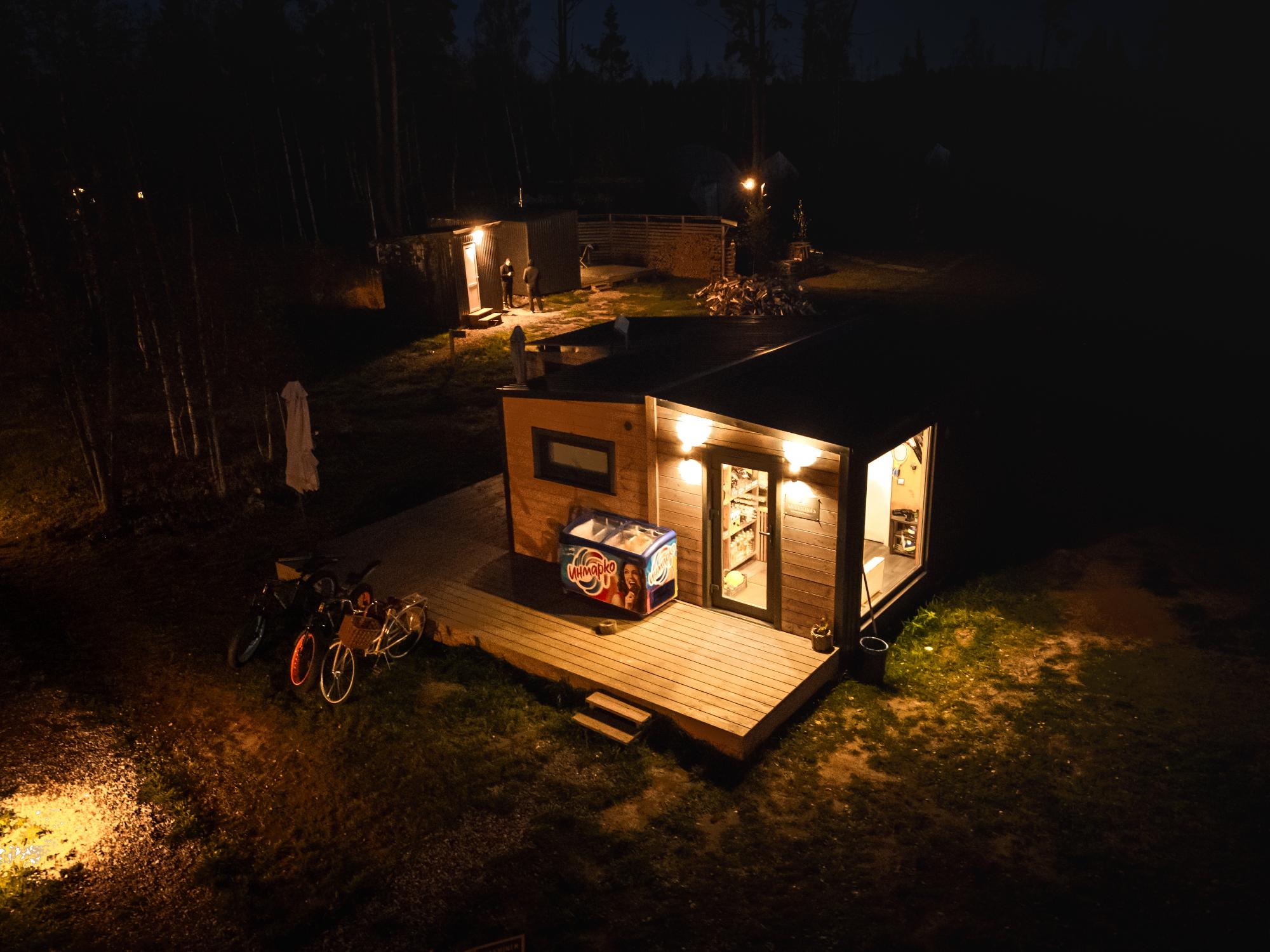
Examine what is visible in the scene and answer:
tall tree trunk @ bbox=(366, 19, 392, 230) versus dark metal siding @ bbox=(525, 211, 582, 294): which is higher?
tall tree trunk @ bbox=(366, 19, 392, 230)

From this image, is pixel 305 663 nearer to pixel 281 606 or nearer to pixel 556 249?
pixel 281 606

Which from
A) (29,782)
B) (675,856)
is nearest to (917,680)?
(675,856)

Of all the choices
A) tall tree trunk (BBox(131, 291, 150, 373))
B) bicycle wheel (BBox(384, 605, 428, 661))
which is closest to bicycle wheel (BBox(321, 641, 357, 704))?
bicycle wheel (BBox(384, 605, 428, 661))

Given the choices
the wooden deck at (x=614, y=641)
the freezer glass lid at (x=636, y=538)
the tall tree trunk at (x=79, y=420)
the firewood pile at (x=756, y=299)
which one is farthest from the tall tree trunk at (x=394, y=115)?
the freezer glass lid at (x=636, y=538)

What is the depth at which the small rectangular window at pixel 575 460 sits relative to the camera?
9859 millimetres

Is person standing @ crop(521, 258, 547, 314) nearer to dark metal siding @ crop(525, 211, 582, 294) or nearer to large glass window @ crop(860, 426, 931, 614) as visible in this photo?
dark metal siding @ crop(525, 211, 582, 294)

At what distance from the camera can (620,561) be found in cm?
925

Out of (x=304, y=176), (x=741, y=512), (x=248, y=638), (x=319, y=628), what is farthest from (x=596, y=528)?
(x=304, y=176)

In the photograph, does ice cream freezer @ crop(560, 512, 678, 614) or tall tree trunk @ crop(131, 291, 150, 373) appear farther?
tall tree trunk @ crop(131, 291, 150, 373)

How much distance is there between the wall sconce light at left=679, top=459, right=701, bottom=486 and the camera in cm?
910

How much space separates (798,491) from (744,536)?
5.55ft

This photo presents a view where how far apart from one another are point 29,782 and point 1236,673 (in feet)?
38.8

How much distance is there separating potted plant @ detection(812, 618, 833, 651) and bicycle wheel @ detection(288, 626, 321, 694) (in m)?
5.18

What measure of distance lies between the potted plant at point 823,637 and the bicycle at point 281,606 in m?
5.27
